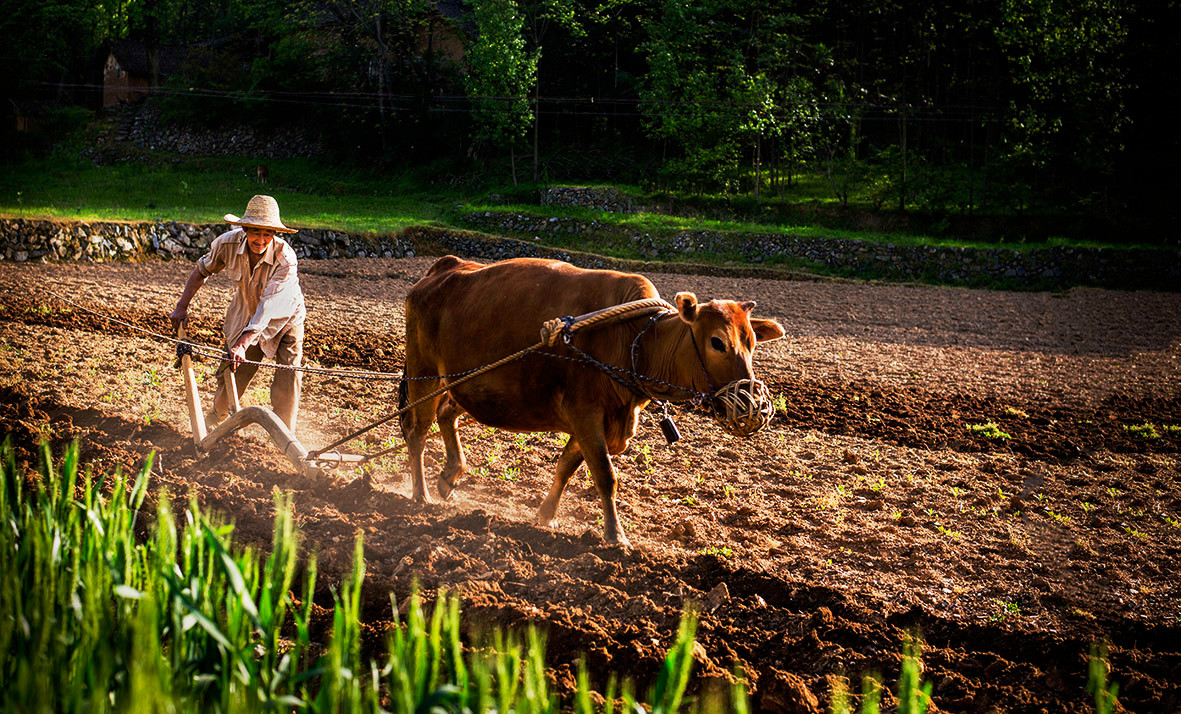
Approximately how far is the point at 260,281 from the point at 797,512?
4.44m

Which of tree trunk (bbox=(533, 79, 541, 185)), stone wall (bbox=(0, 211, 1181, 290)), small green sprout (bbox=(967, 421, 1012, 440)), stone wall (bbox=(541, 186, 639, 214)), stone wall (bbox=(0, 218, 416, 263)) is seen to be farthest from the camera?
tree trunk (bbox=(533, 79, 541, 185))

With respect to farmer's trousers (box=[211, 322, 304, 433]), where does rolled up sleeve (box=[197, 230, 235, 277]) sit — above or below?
above

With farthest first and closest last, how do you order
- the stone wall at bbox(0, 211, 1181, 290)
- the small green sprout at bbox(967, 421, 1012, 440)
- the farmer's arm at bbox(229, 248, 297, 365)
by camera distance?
1. the stone wall at bbox(0, 211, 1181, 290)
2. the small green sprout at bbox(967, 421, 1012, 440)
3. the farmer's arm at bbox(229, 248, 297, 365)

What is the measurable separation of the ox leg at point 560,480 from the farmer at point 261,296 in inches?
87.2

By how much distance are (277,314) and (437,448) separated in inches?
87.0

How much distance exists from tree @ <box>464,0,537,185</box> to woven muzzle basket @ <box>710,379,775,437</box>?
32.4 m

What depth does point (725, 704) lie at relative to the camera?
12.4 feet

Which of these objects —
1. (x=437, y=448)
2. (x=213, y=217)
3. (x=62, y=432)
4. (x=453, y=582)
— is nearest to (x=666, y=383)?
(x=453, y=582)

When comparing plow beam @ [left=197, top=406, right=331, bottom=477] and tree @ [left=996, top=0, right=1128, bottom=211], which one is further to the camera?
tree @ [left=996, top=0, right=1128, bottom=211]

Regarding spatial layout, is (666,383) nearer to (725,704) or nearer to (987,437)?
(725,704)

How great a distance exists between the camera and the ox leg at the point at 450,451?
6812mm

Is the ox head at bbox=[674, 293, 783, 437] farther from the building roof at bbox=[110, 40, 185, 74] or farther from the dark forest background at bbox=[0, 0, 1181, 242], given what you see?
the building roof at bbox=[110, 40, 185, 74]

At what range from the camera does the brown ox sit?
5.37 metres

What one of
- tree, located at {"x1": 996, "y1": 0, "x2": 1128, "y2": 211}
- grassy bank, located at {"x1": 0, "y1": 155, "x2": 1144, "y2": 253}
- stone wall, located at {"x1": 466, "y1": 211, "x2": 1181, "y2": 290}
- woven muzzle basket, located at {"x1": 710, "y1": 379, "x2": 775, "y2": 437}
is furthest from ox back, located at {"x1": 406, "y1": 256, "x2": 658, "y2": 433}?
tree, located at {"x1": 996, "y1": 0, "x2": 1128, "y2": 211}
